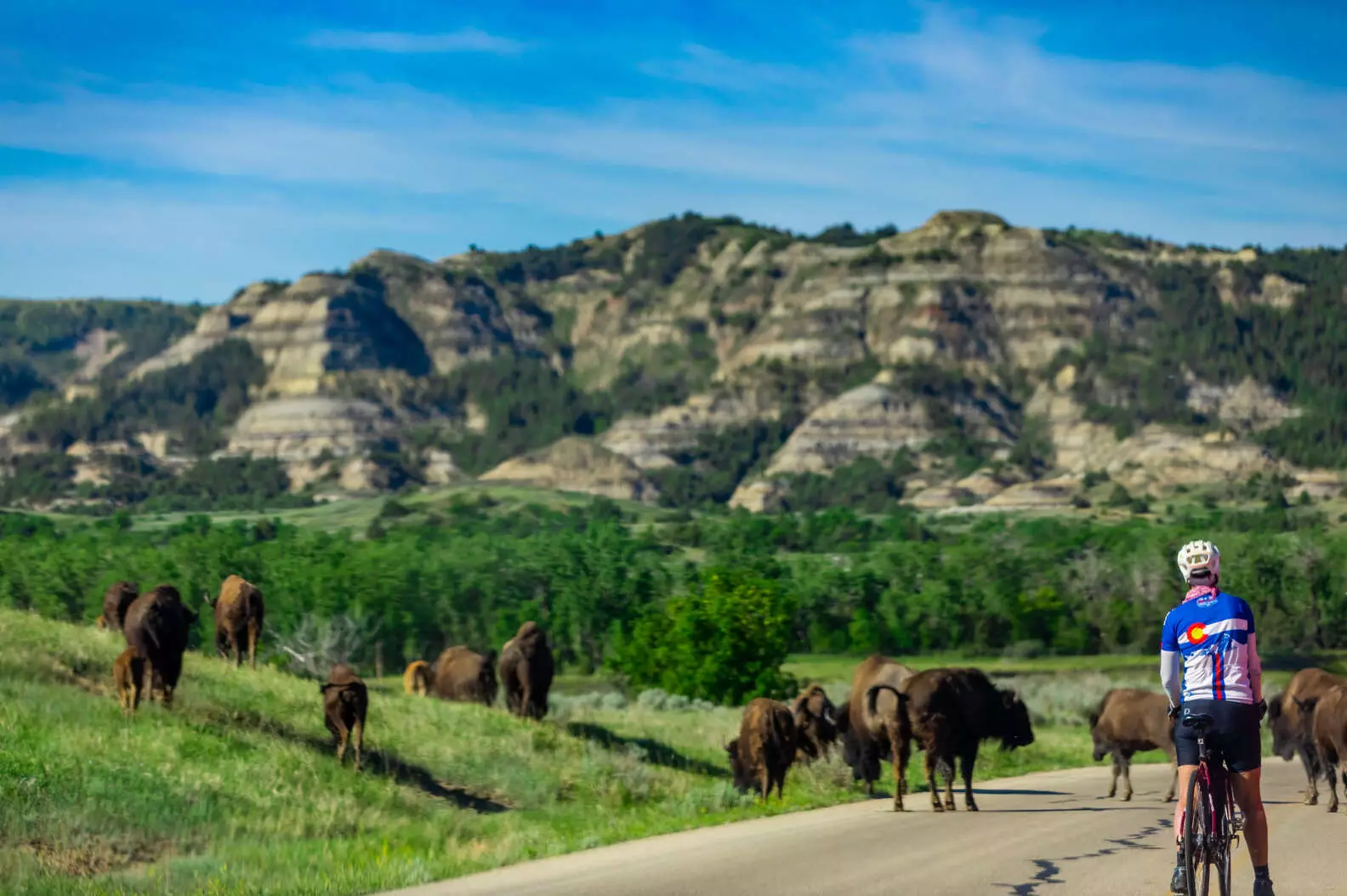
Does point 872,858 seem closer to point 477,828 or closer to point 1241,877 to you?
point 1241,877

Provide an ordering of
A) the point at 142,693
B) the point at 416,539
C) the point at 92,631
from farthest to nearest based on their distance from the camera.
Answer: the point at 416,539, the point at 92,631, the point at 142,693

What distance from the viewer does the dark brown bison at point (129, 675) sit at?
28172 mm

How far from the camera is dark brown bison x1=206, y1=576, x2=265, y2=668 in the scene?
35.5m

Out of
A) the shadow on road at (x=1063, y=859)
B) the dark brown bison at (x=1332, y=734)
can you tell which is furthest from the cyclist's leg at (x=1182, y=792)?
the dark brown bison at (x=1332, y=734)

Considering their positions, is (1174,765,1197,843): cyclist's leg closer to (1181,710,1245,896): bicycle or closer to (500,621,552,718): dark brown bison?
(1181,710,1245,896): bicycle

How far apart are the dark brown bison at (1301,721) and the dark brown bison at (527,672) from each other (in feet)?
53.0

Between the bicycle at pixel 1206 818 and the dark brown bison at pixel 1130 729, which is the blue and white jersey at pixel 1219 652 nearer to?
the bicycle at pixel 1206 818

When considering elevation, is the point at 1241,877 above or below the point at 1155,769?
above

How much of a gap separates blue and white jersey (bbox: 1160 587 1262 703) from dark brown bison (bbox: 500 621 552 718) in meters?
26.3

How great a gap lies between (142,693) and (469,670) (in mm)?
17242

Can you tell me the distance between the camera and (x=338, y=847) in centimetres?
2005

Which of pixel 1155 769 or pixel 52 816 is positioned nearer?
pixel 52 816

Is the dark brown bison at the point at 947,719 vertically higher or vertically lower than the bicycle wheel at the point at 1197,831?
lower

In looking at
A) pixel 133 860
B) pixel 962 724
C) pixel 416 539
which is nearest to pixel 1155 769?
pixel 962 724
